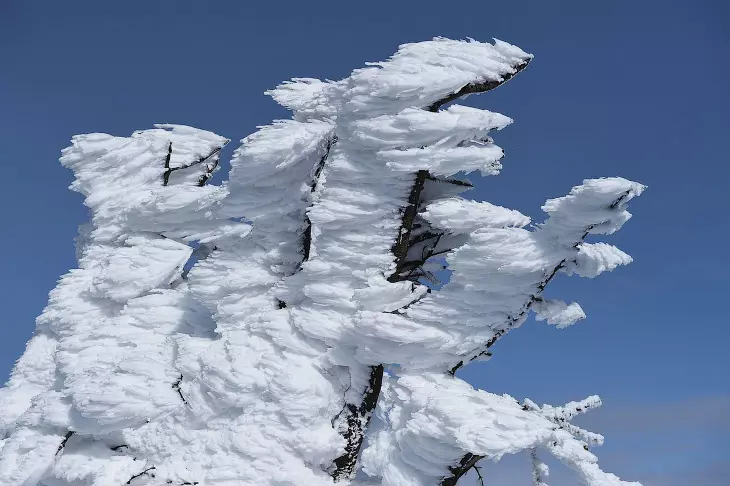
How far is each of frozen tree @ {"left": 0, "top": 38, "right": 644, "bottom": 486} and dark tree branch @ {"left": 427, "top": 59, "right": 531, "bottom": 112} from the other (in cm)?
3

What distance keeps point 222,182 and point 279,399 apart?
366 cm

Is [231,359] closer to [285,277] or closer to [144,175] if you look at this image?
[285,277]

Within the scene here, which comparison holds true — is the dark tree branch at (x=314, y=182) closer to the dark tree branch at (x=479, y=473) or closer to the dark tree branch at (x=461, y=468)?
the dark tree branch at (x=461, y=468)

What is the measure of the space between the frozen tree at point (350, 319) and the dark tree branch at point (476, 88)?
33mm

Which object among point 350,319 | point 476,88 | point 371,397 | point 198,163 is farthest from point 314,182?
point 198,163

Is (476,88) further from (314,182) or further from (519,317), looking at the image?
(519,317)

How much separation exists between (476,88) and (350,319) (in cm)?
341

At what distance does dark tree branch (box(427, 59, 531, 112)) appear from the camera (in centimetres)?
862

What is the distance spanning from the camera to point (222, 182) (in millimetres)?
10461

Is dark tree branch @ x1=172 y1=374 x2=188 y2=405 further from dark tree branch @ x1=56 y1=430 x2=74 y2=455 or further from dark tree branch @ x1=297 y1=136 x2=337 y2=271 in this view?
dark tree branch @ x1=297 y1=136 x2=337 y2=271

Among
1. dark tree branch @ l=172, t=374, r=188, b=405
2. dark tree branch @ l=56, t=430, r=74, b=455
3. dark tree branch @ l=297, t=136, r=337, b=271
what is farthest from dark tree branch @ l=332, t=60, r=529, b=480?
dark tree branch @ l=56, t=430, r=74, b=455

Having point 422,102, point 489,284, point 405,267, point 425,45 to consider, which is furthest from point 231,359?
point 425,45

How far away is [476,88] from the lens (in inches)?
343

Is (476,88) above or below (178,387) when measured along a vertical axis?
above
